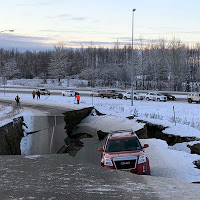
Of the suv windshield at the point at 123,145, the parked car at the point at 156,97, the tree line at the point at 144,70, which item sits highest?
the tree line at the point at 144,70

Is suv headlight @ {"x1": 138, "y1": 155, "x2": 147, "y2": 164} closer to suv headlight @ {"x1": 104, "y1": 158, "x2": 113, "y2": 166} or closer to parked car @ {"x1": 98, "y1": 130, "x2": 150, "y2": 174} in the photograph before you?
parked car @ {"x1": 98, "y1": 130, "x2": 150, "y2": 174}

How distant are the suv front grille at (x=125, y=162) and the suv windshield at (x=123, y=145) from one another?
0.60 metres

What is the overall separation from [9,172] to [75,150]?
33.8 ft

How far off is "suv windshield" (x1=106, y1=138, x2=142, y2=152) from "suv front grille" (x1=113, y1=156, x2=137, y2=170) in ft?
1.97

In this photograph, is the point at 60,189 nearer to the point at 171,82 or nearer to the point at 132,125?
the point at 132,125

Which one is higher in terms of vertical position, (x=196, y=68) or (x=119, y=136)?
(x=196, y=68)

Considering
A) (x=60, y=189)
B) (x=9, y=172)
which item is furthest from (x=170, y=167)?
(x=9, y=172)

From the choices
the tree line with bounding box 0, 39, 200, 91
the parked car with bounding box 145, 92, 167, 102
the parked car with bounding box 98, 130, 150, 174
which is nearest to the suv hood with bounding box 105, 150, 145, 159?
the parked car with bounding box 98, 130, 150, 174

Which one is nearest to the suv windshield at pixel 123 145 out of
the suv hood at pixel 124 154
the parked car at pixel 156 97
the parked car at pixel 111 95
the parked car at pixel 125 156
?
the parked car at pixel 125 156

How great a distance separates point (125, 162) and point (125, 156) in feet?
0.75

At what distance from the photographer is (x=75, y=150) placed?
22250mm

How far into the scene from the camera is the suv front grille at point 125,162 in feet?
35.8

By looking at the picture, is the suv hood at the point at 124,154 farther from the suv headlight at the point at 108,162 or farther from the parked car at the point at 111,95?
the parked car at the point at 111,95

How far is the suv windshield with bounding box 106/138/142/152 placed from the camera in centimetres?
1150
